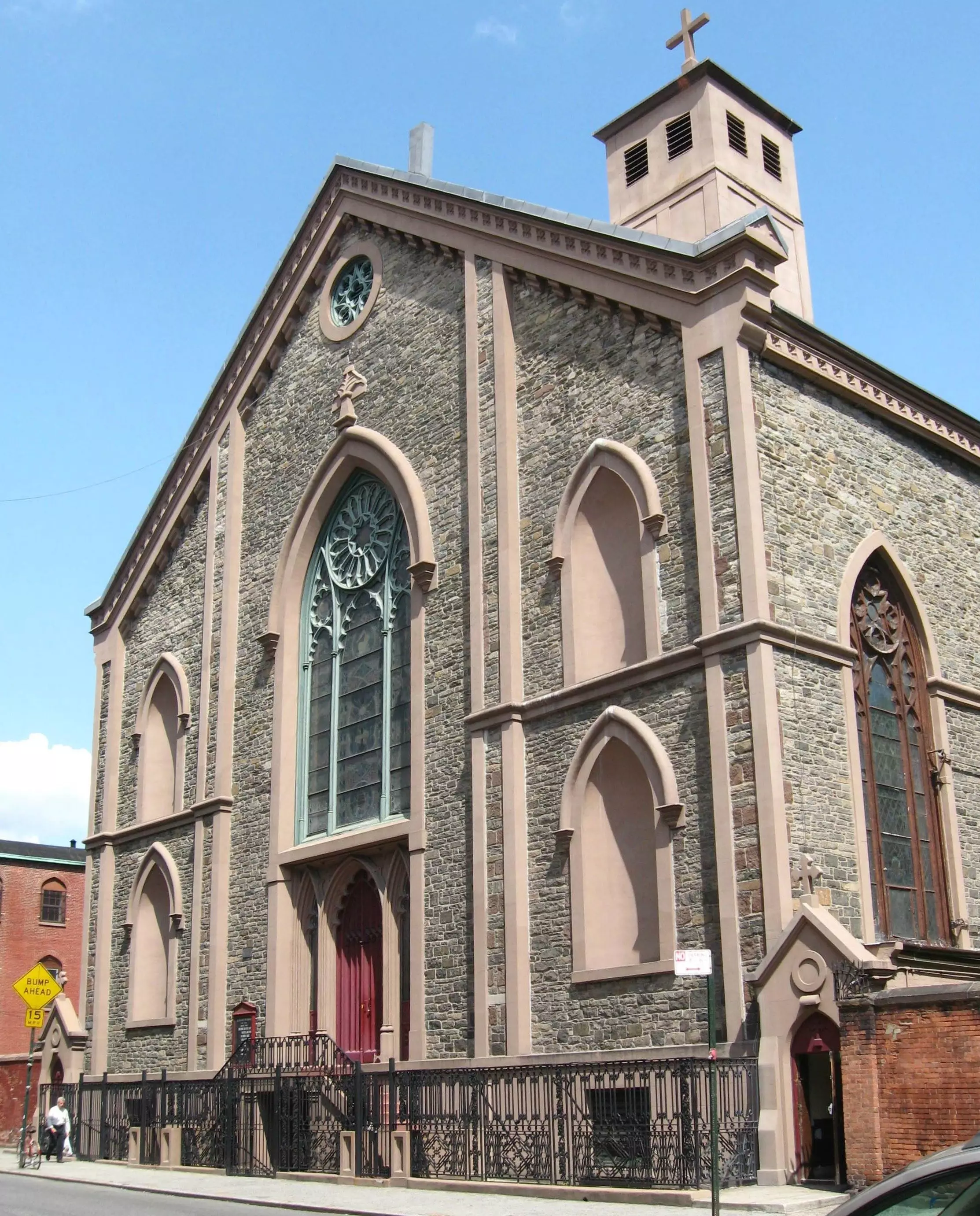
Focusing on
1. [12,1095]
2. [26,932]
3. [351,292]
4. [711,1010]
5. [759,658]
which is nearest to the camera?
[711,1010]

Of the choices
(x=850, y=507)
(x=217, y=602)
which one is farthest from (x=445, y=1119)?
(x=217, y=602)

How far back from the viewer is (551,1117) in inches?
663

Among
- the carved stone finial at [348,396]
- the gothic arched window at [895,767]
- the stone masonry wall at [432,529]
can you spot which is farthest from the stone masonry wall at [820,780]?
the carved stone finial at [348,396]

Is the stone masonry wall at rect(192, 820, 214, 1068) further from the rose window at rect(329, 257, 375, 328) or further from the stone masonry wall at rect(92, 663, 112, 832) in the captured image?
the rose window at rect(329, 257, 375, 328)

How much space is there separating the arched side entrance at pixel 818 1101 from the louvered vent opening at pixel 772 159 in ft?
56.6

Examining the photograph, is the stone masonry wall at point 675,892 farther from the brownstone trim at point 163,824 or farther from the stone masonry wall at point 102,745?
the stone masonry wall at point 102,745

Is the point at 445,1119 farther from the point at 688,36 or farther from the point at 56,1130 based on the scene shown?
the point at 688,36

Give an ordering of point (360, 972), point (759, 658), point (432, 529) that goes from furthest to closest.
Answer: point (360, 972)
point (432, 529)
point (759, 658)

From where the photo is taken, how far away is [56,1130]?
25812 mm

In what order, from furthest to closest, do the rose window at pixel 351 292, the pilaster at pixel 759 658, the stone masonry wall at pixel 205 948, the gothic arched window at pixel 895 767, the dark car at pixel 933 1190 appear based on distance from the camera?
the rose window at pixel 351 292
the stone masonry wall at pixel 205 948
the gothic arched window at pixel 895 767
the pilaster at pixel 759 658
the dark car at pixel 933 1190

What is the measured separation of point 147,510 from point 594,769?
16042 mm

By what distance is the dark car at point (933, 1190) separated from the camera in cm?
435

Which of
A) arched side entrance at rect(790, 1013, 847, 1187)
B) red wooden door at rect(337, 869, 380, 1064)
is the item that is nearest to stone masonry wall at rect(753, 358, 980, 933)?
arched side entrance at rect(790, 1013, 847, 1187)

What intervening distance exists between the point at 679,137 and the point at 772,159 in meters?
2.17
